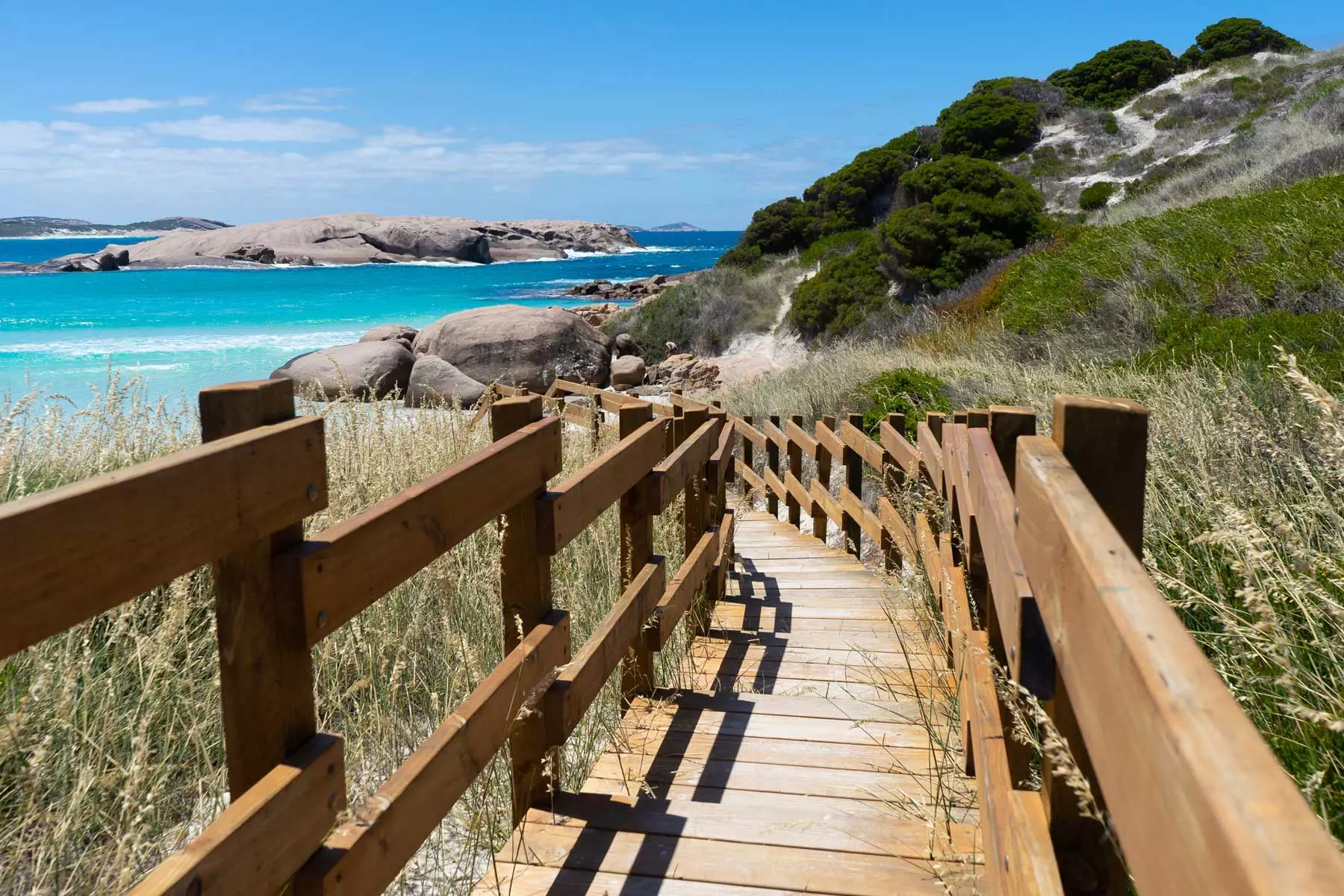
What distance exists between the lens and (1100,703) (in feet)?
3.71

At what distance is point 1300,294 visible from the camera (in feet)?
32.2

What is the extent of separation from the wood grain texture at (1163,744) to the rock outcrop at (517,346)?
58.5 ft

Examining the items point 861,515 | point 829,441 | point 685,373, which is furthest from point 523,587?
point 685,373

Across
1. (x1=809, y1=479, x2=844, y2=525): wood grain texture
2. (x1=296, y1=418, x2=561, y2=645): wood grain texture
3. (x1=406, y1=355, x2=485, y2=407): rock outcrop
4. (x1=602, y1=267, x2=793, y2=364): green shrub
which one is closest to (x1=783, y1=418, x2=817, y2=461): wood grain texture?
(x1=809, y1=479, x2=844, y2=525): wood grain texture

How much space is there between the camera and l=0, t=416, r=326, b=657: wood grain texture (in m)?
1.25

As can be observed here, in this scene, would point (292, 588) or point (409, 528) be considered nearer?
point (292, 588)

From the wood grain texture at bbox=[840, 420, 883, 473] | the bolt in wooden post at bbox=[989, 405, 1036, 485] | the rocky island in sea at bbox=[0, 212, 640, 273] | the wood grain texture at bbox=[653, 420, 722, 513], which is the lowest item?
the wood grain texture at bbox=[840, 420, 883, 473]

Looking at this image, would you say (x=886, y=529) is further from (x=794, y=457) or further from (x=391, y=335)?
(x=391, y=335)

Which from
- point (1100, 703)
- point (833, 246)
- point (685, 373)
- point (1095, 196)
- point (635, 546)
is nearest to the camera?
point (1100, 703)

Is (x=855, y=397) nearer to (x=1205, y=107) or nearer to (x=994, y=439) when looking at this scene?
(x=994, y=439)

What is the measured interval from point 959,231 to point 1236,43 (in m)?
24.0

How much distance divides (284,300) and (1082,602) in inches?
2357

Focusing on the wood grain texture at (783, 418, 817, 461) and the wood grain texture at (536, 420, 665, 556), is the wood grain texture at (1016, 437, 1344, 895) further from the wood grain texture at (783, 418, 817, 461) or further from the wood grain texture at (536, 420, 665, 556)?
the wood grain texture at (783, 418, 817, 461)

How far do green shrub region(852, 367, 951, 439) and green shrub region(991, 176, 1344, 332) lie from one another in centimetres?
262
